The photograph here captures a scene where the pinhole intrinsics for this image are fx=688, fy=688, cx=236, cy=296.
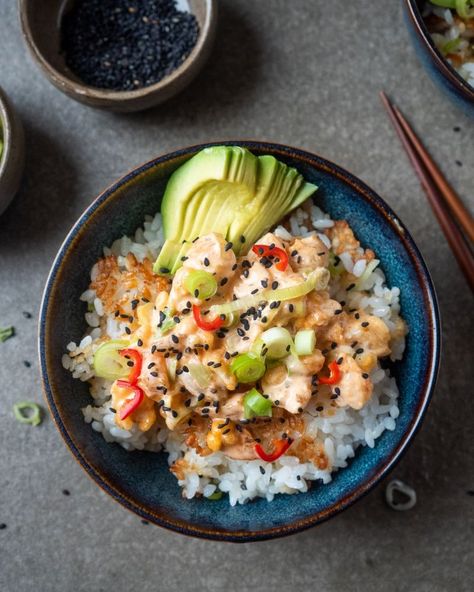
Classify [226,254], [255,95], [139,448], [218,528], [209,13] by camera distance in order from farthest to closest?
1. [255,95]
2. [209,13]
3. [139,448]
4. [218,528]
5. [226,254]

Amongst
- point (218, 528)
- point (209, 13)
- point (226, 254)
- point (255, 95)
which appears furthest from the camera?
point (255, 95)

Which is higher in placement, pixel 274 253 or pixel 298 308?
pixel 274 253

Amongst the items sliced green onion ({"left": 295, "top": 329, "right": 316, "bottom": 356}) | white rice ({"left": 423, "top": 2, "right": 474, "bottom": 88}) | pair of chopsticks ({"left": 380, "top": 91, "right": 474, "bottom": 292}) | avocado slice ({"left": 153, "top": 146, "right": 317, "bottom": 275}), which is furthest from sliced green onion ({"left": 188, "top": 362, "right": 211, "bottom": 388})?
white rice ({"left": 423, "top": 2, "right": 474, "bottom": 88})

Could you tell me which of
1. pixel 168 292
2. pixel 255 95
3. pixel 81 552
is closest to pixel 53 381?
pixel 168 292

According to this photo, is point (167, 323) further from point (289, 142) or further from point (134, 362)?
point (289, 142)

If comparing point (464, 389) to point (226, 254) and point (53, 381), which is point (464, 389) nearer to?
point (226, 254)

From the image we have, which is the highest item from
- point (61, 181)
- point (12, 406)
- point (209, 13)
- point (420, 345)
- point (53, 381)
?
point (209, 13)

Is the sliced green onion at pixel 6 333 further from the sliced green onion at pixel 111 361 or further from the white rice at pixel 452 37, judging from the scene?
the white rice at pixel 452 37

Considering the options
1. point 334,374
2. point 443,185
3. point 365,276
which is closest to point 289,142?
point 443,185

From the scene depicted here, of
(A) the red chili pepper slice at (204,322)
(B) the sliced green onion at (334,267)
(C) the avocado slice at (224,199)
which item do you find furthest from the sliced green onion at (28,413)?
(B) the sliced green onion at (334,267)
